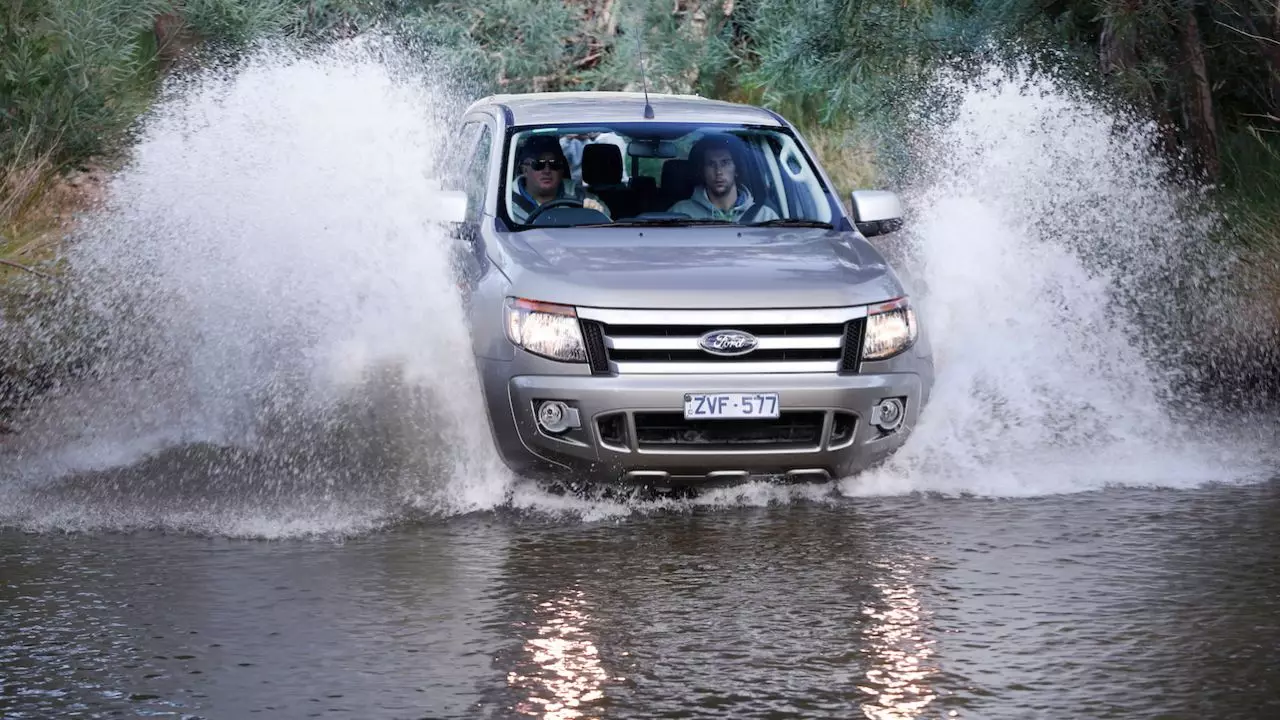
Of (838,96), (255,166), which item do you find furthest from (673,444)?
(838,96)

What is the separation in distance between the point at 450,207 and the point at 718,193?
1.49m

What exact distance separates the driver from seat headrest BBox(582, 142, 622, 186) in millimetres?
92

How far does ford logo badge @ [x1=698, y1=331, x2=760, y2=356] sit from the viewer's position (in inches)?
344

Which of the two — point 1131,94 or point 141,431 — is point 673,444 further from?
point 1131,94

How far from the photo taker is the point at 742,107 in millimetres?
11102

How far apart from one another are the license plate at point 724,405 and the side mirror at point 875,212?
1758mm

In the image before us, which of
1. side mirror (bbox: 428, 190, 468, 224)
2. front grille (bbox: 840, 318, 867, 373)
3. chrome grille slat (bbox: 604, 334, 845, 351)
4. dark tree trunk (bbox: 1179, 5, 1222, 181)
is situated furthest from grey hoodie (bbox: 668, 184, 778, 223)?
dark tree trunk (bbox: 1179, 5, 1222, 181)

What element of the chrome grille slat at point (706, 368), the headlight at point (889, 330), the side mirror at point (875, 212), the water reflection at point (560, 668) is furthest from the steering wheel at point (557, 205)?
the water reflection at point (560, 668)

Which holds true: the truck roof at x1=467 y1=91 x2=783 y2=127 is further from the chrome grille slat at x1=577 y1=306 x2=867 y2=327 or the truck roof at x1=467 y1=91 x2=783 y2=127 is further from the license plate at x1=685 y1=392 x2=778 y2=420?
the license plate at x1=685 y1=392 x2=778 y2=420

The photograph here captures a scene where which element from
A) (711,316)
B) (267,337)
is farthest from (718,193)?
(267,337)

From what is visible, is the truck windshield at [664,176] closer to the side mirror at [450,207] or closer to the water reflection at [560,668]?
the side mirror at [450,207]

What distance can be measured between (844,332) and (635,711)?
3.37 meters

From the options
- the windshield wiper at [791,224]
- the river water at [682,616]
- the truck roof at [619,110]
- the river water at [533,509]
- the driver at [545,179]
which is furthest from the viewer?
the truck roof at [619,110]

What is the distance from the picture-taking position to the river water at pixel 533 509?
621cm
